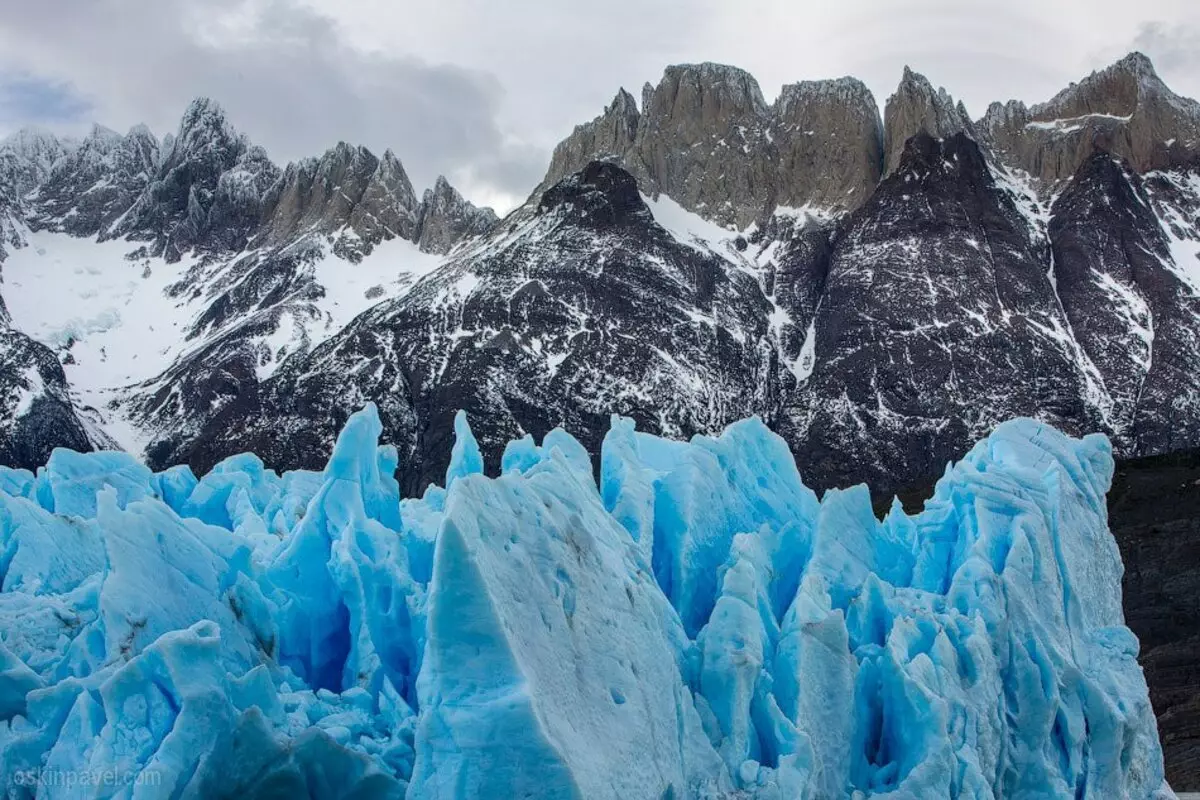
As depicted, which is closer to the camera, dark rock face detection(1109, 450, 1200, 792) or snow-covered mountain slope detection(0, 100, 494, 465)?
dark rock face detection(1109, 450, 1200, 792)

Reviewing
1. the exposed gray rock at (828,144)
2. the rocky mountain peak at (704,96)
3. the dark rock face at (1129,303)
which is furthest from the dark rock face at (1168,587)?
the rocky mountain peak at (704,96)

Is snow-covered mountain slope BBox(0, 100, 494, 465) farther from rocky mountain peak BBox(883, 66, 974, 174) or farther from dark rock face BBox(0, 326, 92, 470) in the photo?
rocky mountain peak BBox(883, 66, 974, 174)

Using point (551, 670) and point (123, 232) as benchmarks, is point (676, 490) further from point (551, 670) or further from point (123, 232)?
point (123, 232)

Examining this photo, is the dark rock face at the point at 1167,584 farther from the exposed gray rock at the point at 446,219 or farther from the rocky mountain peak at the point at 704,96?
the exposed gray rock at the point at 446,219

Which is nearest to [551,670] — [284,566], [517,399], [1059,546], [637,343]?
[284,566]

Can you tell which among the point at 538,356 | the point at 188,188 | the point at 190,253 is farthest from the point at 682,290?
the point at 188,188

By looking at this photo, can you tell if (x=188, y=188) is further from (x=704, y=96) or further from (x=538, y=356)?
(x=538, y=356)

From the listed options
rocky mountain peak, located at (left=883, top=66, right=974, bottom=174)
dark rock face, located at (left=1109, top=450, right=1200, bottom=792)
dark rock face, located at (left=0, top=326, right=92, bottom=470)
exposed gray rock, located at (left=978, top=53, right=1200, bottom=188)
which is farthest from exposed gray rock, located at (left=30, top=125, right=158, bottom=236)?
dark rock face, located at (left=1109, top=450, right=1200, bottom=792)
